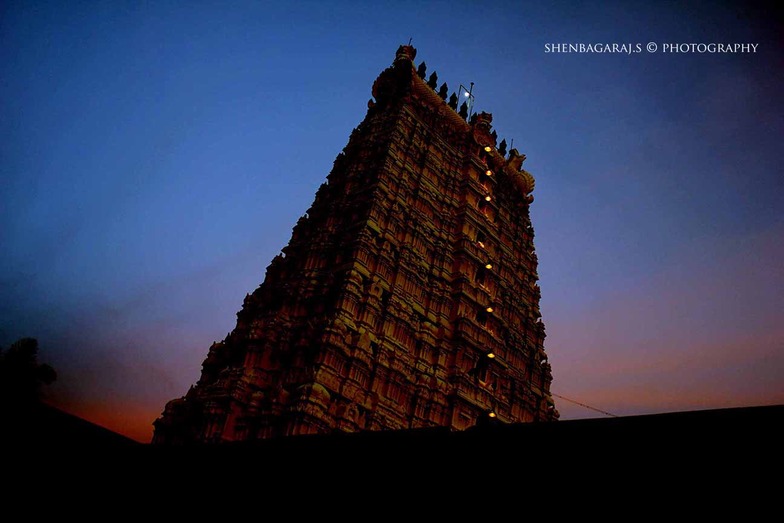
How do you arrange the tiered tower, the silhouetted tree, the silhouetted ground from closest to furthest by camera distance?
the silhouetted ground → the tiered tower → the silhouetted tree

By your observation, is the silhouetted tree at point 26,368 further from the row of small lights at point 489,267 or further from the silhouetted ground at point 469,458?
the row of small lights at point 489,267

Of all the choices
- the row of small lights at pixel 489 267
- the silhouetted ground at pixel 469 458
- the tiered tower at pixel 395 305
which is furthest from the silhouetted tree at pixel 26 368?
the row of small lights at pixel 489 267

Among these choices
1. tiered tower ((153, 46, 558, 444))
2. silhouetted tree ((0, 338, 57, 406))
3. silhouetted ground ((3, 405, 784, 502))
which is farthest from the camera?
silhouetted tree ((0, 338, 57, 406))

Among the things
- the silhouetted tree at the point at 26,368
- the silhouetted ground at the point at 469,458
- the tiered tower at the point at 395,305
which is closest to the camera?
the silhouetted ground at the point at 469,458

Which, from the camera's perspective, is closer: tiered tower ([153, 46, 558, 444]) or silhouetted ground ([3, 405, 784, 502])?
silhouetted ground ([3, 405, 784, 502])

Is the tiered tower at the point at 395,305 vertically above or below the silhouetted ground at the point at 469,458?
above

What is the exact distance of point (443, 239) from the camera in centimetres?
3144

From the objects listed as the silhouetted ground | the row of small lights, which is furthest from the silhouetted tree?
the row of small lights

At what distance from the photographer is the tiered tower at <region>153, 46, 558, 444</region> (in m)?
22.2

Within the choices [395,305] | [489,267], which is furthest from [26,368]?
[489,267]

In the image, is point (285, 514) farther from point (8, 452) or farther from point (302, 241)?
point (302, 241)

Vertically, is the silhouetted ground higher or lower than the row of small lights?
lower

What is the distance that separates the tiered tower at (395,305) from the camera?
22.2 m

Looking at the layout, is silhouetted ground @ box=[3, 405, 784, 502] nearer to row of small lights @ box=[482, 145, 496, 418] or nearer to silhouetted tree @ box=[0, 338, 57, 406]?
row of small lights @ box=[482, 145, 496, 418]
